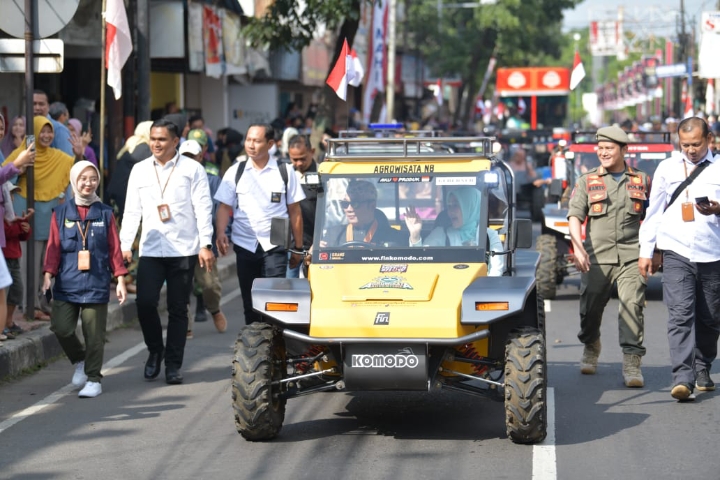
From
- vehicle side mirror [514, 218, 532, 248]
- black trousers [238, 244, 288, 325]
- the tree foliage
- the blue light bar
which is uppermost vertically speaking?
the tree foliage

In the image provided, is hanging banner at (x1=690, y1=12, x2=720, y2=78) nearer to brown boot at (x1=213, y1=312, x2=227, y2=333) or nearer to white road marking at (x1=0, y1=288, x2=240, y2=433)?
brown boot at (x1=213, y1=312, x2=227, y2=333)

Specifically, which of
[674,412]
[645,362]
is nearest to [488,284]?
[674,412]

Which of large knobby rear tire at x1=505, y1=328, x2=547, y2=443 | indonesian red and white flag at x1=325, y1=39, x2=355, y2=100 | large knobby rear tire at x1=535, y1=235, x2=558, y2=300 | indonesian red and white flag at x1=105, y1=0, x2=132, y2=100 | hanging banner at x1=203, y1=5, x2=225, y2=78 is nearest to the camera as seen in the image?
large knobby rear tire at x1=505, y1=328, x2=547, y2=443

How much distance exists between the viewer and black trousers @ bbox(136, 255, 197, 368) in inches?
372

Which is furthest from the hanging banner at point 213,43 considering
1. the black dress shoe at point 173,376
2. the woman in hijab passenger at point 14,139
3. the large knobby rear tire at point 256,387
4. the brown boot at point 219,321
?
the large knobby rear tire at point 256,387

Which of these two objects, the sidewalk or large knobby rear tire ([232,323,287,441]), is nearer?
large knobby rear tire ([232,323,287,441])

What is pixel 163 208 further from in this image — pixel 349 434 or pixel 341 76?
pixel 341 76

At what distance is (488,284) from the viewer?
746 centimetres

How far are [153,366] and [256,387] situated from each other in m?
2.63

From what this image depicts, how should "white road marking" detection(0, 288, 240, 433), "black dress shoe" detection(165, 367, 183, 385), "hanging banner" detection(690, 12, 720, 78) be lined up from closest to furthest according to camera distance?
1. "white road marking" detection(0, 288, 240, 433)
2. "black dress shoe" detection(165, 367, 183, 385)
3. "hanging banner" detection(690, 12, 720, 78)

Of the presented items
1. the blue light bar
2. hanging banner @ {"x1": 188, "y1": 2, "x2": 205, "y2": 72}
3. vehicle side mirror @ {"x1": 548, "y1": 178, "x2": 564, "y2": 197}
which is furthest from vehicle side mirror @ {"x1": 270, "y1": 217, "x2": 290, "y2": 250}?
hanging banner @ {"x1": 188, "y1": 2, "x2": 205, "y2": 72}

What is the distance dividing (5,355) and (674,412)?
500 cm

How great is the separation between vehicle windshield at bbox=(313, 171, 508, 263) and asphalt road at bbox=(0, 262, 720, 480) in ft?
3.63

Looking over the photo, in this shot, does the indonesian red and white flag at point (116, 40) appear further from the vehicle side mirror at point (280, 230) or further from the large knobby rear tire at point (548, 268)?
the large knobby rear tire at point (548, 268)
